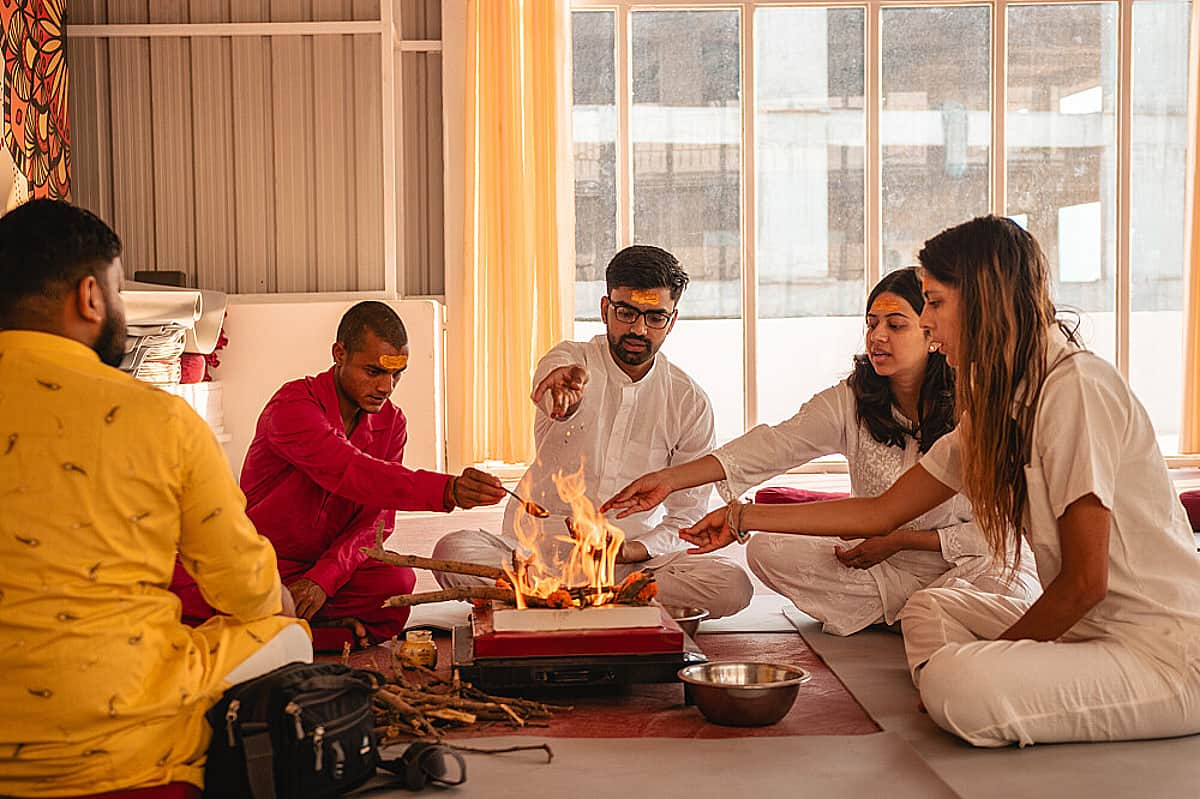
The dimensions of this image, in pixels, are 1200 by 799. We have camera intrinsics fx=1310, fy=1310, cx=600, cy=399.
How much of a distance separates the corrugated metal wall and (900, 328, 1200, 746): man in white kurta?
17.9 feet

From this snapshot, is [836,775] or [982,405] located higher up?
[982,405]

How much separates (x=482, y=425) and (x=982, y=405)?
17.9 ft

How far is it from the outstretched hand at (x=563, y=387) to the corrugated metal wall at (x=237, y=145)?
3.89 metres

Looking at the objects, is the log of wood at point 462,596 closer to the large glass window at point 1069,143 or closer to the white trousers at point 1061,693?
the white trousers at point 1061,693

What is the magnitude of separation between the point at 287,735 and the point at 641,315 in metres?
2.21

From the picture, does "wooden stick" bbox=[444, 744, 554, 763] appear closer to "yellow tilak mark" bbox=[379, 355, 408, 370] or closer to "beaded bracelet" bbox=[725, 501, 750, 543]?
"beaded bracelet" bbox=[725, 501, 750, 543]

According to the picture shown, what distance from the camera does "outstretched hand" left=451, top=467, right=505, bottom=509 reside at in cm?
347

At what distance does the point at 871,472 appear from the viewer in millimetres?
4020

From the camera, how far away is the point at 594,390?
14.5 feet

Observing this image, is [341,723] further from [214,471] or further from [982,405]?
[982,405]

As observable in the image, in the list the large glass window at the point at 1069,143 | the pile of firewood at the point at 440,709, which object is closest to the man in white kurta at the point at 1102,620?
the pile of firewood at the point at 440,709

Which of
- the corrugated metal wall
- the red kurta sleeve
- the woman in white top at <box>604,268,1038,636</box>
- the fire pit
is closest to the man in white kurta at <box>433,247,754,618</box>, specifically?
the woman in white top at <box>604,268,1038,636</box>

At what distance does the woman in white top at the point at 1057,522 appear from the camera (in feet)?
8.91

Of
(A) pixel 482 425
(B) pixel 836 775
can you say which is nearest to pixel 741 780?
(B) pixel 836 775
